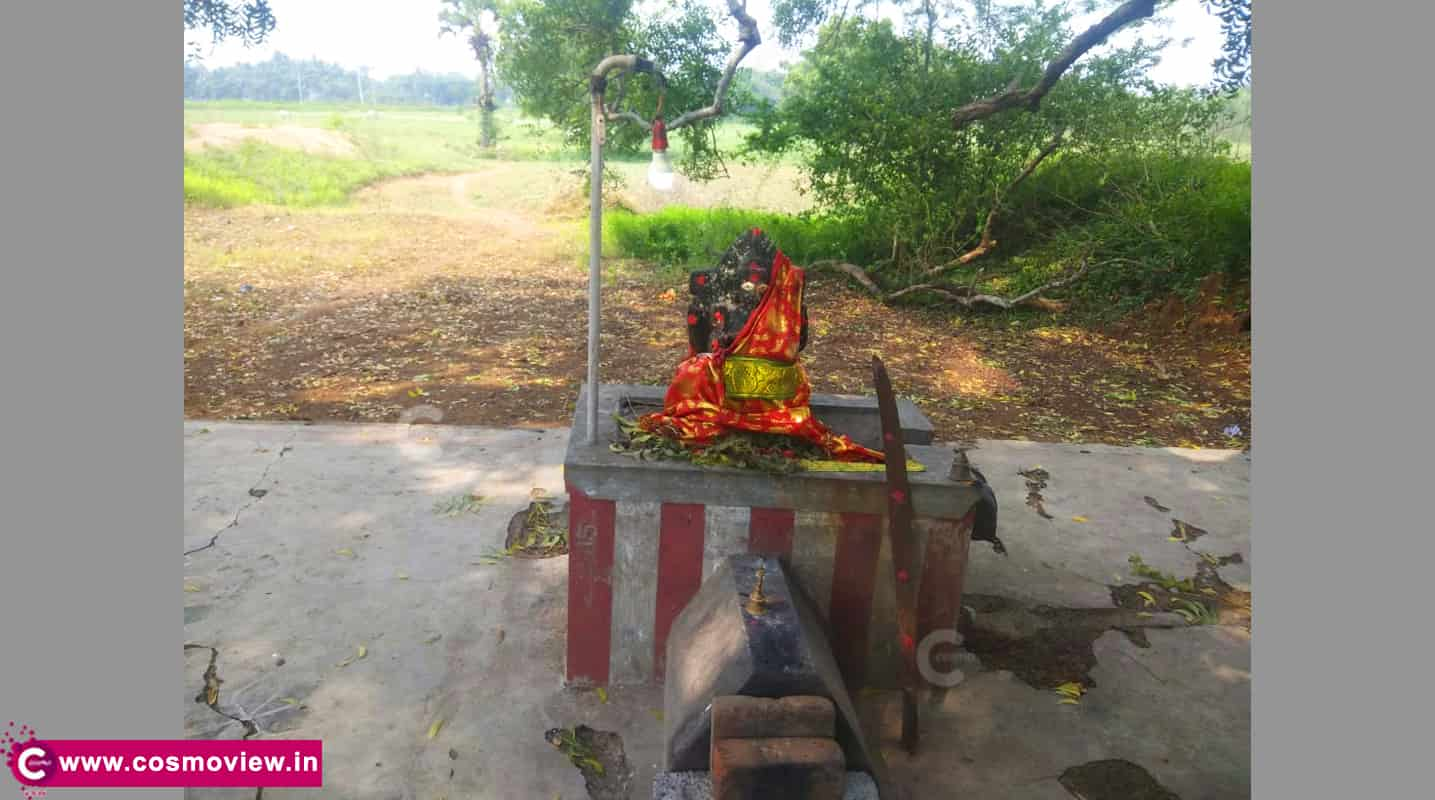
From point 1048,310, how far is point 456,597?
9.46 meters

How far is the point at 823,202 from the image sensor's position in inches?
502

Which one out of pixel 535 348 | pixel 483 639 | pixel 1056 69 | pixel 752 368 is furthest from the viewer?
pixel 1056 69

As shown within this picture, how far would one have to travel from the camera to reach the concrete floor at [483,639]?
12.2ft

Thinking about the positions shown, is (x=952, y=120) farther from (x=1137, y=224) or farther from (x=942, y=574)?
(x=942, y=574)

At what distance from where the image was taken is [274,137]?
22.1 meters

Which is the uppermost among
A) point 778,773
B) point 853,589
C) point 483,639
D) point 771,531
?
point 771,531

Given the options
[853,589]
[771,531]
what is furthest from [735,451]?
A: [853,589]

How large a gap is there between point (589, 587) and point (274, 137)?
72.0 feet

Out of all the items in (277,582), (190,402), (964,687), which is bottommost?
(964,687)

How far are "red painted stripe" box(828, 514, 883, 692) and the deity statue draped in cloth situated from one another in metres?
0.36

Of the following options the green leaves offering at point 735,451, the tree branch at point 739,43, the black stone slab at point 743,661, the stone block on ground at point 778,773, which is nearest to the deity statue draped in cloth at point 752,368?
the green leaves offering at point 735,451

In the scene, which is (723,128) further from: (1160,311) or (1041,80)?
(1160,311)

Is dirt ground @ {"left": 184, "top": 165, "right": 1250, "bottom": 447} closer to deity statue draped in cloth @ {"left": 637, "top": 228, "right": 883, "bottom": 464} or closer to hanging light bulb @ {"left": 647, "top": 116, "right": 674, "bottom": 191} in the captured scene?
deity statue draped in cloth @ {"left": 637, "top": 228, "right": 883, "bottom": 464}

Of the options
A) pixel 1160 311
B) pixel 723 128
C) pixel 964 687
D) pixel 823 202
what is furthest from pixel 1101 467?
pixel 723 128
